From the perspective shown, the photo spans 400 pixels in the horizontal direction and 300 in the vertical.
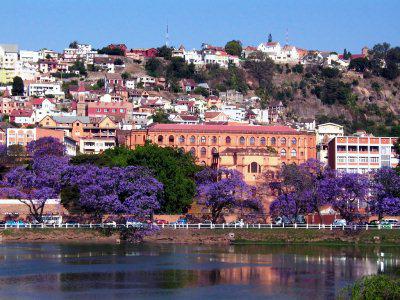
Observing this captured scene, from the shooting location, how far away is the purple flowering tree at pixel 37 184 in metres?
91.0

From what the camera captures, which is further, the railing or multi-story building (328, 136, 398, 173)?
multi-story building (328, 136, 398, 173)

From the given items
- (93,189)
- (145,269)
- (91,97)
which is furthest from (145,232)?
(91,97)

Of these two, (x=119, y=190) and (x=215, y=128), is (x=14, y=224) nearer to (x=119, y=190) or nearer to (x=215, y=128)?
(x=119, y=190)

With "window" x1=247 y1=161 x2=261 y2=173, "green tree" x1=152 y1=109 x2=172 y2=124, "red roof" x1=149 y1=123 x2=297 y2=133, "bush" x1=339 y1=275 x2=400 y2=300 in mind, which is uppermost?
"green tree" x1=152 y1=109 x2=172 y2=124

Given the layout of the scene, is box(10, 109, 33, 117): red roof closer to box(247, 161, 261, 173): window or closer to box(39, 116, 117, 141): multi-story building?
box(39, 116, 117, 141): multi-story building

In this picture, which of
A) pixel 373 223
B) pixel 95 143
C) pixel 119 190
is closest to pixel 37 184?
pixel 119 190

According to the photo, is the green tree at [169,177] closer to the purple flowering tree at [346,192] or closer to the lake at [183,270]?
the purple flowering tree at [346,192]

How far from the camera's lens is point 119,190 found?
87938mm

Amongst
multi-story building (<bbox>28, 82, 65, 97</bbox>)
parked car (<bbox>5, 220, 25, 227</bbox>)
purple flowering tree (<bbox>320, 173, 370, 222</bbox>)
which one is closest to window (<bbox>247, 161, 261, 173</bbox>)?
purple flowering tree (<bbox>320, 173, 370, 222</bbox>)

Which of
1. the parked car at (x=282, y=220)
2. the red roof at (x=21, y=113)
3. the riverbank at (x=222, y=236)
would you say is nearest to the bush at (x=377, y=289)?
the riverbank at (x=222, y=236)

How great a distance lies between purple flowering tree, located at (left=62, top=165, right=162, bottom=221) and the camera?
86.3 m

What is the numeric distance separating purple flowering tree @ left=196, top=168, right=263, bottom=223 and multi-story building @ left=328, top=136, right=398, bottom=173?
2559 cm

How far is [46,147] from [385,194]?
43731mm

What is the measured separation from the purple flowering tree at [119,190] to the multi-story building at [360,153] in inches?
1494
